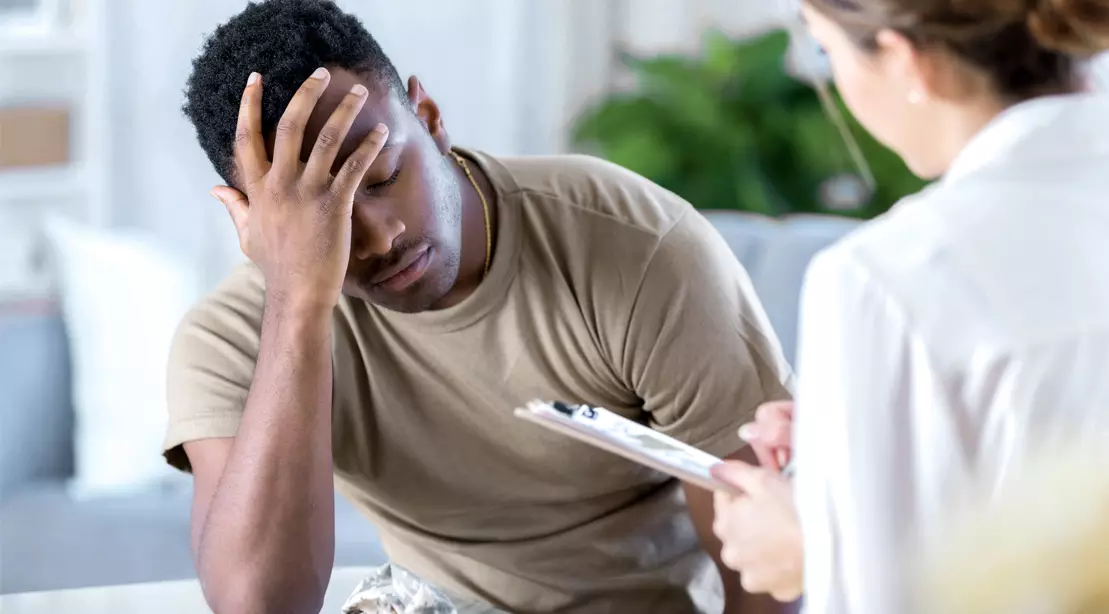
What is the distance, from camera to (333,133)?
4.33ft

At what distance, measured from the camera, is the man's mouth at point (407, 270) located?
56.6 inches

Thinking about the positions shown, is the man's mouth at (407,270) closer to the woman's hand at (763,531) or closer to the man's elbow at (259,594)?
the man's elbow at (259,594)

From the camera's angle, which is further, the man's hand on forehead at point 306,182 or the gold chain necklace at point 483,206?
the gold chain necklace at point 483,206

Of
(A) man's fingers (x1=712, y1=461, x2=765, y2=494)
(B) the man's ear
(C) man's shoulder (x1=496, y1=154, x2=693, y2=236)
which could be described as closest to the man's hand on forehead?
(B) the man's ear

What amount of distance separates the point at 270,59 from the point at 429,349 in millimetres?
379

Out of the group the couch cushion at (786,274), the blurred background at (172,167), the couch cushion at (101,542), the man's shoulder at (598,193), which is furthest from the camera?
the blurred background at (172,167)

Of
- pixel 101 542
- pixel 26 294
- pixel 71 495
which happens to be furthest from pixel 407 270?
pixel 26 294

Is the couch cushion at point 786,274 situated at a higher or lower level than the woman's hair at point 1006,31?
lower

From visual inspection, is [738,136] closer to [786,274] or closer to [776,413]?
[786,274]

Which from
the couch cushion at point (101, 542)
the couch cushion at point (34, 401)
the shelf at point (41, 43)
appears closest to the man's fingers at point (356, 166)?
the couch cushion at point (101, 542)

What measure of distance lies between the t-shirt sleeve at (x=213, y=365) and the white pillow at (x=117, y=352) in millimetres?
1365

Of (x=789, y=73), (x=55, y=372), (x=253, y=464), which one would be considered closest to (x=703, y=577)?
(x=253, y=464)

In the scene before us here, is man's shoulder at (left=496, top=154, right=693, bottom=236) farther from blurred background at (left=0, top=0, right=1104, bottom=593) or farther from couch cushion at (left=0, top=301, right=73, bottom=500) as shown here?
couch cushion at (left=0, top=301, right=73, bottom=500)

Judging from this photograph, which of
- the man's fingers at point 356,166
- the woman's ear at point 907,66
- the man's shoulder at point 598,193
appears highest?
the woman's ear at point 907,66
